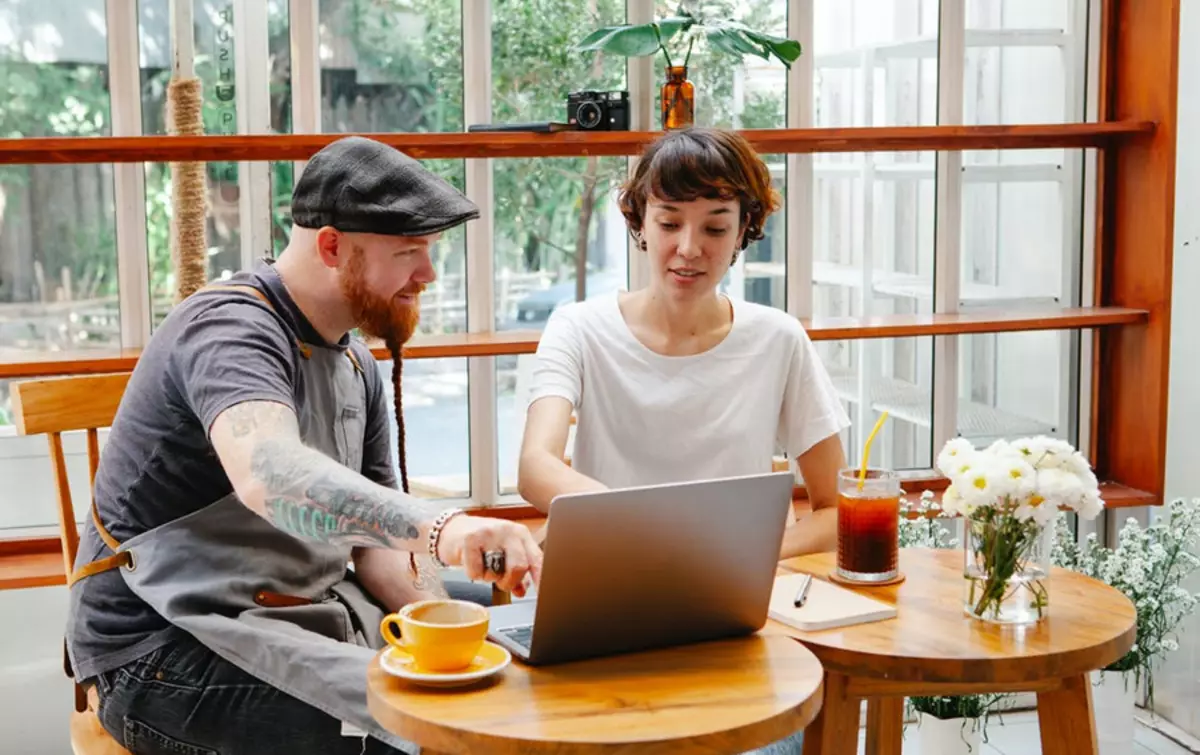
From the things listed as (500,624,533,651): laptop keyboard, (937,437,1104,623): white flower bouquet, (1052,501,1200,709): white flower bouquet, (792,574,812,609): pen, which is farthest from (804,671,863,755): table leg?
(1052,501,1200,709): white flower bouquet

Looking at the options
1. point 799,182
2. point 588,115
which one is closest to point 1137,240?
point 799,182

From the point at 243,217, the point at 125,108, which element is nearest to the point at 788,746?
the point at 243,217

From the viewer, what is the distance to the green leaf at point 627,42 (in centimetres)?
317

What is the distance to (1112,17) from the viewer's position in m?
3.66

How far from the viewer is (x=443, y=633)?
153cm

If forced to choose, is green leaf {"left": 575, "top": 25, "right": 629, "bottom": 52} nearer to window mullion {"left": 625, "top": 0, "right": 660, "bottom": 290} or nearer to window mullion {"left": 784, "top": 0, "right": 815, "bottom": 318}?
window mullion {"left": 625, "top": 0, "right": 660, "bottom": 290}

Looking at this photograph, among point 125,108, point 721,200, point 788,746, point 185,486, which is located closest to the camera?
point 185,486

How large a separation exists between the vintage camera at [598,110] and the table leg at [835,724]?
170 centimetres

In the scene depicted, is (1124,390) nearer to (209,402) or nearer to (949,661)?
(949,661)

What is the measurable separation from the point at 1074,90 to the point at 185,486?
8.87ft

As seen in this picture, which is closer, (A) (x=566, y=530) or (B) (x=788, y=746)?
(A) (x=566, y=530)

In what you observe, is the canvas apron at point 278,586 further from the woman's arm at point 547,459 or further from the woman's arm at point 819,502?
the woman's arm at point 819,502

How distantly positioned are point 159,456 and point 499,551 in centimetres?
62

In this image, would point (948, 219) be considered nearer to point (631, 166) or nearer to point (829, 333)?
point (829, 333)
